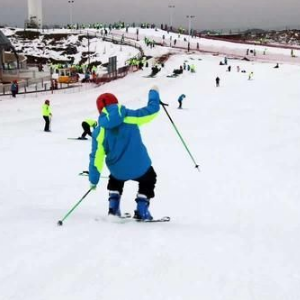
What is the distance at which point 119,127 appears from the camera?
179 inches

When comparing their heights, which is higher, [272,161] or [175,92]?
[272,161]

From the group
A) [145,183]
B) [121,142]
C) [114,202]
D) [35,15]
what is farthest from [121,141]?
[35,15]

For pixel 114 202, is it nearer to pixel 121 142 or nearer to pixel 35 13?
pixel 121 142

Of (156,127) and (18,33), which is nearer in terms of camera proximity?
(156,127)

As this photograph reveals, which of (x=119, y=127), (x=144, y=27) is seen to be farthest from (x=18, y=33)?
(x=119, y=127)

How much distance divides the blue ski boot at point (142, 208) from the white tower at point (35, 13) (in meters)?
95.7

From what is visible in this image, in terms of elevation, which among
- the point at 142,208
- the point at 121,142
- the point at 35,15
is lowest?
the point at 35,15

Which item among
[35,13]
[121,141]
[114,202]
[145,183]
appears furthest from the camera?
[35,13]

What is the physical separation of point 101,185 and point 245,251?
4.22 metres

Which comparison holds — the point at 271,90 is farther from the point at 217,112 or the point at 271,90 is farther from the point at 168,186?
the point at 168,186

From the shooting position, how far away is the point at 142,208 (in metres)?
5.20

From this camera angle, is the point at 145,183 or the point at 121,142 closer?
the point at 121,142

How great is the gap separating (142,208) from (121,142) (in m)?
0.95

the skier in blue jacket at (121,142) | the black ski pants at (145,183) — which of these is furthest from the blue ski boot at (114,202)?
the skier in blue jacket at (121,142)
